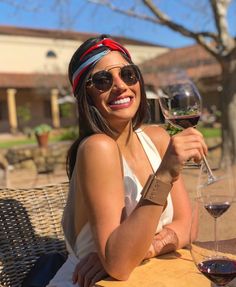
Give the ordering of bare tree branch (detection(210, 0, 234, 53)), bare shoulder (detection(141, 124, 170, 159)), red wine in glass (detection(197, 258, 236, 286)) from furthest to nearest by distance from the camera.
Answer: bare tree branch (detection(210, 0, 234, 53))
bare shoulder (detection(141, 124, 170, 159))
red wine in glass (detection(197, 258, 236, 286))

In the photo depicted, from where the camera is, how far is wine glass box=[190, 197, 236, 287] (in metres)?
1.23

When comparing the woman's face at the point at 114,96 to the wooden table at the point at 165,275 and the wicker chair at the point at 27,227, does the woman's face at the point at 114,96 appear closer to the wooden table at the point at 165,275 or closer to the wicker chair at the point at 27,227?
the wooden table at the point at 165,275

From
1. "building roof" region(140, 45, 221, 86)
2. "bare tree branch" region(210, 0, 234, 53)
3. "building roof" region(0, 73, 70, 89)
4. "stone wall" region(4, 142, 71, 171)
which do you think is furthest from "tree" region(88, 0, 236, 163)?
"building roof" region(0, 73, 70, 89)

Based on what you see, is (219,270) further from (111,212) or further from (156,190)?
(111,212)

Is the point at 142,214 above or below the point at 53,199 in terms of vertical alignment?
above

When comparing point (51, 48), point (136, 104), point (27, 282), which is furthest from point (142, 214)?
point (51, 48)

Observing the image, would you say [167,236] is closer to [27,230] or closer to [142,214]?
[142,214]

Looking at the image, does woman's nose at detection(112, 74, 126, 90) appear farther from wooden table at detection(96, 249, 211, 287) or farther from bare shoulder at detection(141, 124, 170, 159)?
wooden table at detection(96, 249, 211, 287)

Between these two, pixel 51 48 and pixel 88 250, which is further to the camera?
pixel 51 48

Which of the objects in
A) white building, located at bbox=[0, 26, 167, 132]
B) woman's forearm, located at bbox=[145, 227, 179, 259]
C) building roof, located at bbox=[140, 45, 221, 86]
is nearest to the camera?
woman's forearm, located at bbox=[145, 227, 179, 259]

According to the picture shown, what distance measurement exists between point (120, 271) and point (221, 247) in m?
0.34

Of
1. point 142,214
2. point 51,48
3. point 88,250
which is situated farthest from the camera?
point 51,48

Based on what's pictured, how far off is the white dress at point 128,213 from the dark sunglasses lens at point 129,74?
0.27 m

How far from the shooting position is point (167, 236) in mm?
1713
